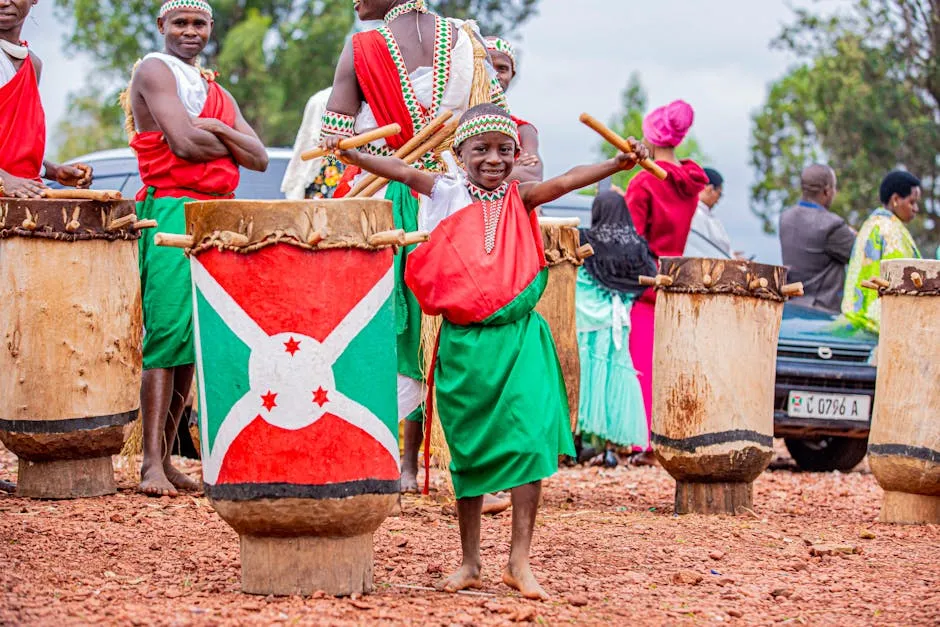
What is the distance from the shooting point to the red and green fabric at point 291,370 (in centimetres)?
389

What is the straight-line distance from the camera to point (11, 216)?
5.55 meters

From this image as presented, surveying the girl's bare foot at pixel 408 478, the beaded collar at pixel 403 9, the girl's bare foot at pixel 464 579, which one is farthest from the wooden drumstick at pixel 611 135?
the girl's bare foot at pixel 408 478

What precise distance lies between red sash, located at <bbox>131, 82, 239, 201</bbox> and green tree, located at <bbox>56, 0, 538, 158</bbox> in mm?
Answer: 19995

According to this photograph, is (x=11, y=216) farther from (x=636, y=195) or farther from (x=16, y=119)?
(x=636, y=195)

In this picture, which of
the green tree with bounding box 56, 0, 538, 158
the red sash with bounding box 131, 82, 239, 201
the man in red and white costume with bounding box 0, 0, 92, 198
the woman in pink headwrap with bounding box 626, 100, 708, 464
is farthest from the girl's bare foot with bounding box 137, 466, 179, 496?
the green tree with bounding box 56, 0, 538, 158

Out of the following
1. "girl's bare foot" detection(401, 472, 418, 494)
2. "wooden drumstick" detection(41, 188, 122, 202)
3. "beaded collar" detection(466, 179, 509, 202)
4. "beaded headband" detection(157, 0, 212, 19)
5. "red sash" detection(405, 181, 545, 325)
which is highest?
"beaded headband" detection(157, 0, 212, 19)

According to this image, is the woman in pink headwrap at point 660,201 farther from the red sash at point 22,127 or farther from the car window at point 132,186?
the red sash at point 22,127

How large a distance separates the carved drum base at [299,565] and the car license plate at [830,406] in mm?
5252

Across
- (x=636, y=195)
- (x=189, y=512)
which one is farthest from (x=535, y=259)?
(x=636, y=195)

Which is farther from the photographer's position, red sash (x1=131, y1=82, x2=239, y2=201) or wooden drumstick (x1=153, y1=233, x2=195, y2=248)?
red sash (x1=131, y1=82, x2=239, y2=201)

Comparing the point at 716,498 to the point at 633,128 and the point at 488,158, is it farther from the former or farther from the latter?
the point at 633,128

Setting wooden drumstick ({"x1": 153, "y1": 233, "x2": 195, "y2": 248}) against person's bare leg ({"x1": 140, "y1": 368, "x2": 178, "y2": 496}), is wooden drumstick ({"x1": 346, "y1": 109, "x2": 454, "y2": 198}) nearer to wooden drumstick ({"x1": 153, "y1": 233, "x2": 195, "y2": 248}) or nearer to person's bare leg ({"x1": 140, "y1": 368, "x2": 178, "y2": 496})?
wooden drumstick ({"x1": 153, "y1": 233, "x2": 195, "y2": 248})

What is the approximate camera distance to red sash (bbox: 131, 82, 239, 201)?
6059mm

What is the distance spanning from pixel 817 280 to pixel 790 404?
5.89 feet
